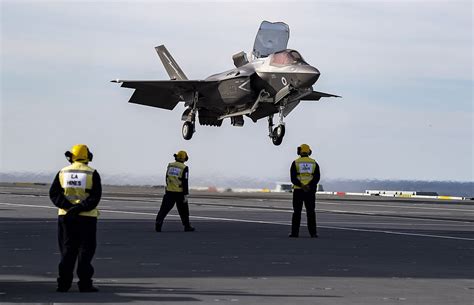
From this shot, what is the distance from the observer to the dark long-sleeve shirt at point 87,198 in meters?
15.6

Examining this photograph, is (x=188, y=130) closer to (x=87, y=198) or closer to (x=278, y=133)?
(x=278, y=133)

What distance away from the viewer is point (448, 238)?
27.7 m

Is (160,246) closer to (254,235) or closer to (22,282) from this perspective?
(254,235)

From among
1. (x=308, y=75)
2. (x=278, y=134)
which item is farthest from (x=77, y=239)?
(x=278, y=134)

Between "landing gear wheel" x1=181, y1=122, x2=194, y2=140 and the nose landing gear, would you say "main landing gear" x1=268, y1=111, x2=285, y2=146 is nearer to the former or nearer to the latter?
the nose landing gear

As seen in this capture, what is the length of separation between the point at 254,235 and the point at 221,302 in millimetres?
13391

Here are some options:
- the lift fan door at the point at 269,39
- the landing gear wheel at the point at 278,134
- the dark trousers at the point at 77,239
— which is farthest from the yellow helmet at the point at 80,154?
the lift fan door at the point at 269,39

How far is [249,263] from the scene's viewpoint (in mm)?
19594

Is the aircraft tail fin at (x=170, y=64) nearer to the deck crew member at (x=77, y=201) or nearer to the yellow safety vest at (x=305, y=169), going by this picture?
the yellow safety vest at (x=305, y=169)

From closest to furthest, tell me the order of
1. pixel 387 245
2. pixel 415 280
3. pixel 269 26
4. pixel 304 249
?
pixel 415 280, pixel 304 249, pixel 387 245, pixel 269 26

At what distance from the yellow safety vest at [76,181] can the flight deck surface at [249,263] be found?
130 cm

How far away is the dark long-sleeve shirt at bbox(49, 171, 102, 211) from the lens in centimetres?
1560

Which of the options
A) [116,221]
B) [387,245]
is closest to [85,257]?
[387,245]

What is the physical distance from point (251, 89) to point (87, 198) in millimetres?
38795
